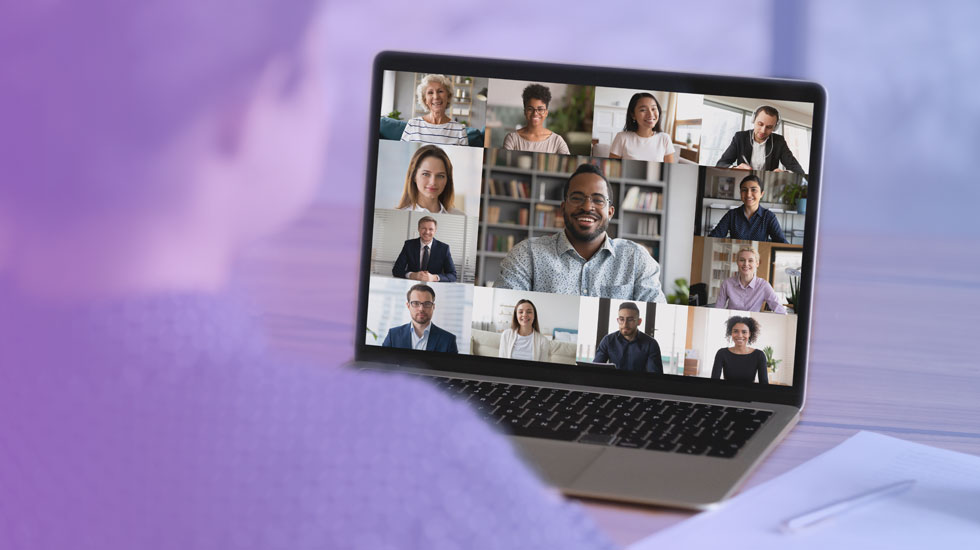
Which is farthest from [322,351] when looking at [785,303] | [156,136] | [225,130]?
[225,130]

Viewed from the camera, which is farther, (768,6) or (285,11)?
(285,11)

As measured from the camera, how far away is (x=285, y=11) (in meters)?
2.25

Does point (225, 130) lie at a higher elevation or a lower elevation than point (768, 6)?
lower

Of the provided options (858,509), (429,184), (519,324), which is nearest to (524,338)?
(519,324)

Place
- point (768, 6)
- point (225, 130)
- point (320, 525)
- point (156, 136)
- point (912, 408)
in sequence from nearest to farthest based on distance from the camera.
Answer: point (320, 525) < point (912, 408) < point (156, 136) < point (225, 130) < point (768, 6)

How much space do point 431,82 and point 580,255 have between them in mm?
141

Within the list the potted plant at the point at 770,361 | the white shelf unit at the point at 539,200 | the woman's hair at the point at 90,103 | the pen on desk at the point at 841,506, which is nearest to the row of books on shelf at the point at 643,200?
the white shelf unit at the point at 539,200

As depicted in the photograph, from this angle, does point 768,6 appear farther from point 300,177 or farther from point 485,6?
point 300,177

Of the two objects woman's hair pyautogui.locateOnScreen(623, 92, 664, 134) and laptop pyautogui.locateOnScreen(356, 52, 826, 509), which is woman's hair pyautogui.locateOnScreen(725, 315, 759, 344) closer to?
laptop pyautogui.locateOnScreen(356, 52, 826, 509)

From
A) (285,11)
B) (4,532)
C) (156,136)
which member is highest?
(285,11)

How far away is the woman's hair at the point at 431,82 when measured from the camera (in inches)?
21.9

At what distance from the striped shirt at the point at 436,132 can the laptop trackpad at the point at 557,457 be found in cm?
23

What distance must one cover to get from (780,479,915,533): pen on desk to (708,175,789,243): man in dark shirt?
189mm

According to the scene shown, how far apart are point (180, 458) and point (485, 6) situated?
6.85ft
